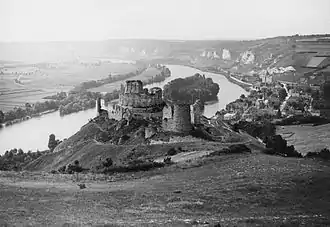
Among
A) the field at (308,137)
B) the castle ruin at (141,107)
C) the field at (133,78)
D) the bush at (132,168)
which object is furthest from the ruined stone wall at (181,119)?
the field at (133,78)

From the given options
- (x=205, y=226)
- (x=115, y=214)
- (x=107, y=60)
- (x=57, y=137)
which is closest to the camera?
(x=205, y=226)

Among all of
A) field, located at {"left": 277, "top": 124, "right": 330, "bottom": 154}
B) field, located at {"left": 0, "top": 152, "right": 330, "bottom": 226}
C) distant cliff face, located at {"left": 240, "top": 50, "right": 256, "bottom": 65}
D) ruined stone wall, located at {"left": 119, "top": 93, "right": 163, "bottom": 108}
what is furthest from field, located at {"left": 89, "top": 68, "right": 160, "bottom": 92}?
field, located at {"left": 0, "top": 152, "right": 330, "bottom": 226}

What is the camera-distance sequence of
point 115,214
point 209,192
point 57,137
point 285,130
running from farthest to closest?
point 57,137 < point 285,130 < point 209,192 < point 115,214

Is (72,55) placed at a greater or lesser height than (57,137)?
greater

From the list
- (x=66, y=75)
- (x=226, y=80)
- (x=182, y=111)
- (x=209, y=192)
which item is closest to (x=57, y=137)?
(x=66, y=75)

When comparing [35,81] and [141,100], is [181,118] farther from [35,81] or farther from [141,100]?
[35,81]

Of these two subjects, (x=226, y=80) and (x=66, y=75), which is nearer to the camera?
(x=66, y=75)

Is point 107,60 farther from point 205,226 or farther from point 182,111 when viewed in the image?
point 205,226

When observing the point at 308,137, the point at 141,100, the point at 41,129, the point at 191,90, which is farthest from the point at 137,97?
the point at 191,90
